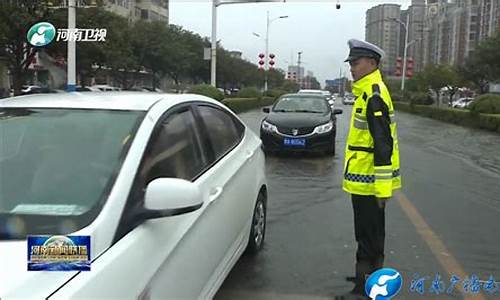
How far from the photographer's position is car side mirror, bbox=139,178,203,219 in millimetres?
2645

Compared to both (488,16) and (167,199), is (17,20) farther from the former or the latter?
(488,16)

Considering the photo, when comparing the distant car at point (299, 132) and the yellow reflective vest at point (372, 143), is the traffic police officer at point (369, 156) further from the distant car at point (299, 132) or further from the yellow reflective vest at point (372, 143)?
the distant car at point (299, 132)

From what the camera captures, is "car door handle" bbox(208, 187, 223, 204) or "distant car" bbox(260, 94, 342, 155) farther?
"distant car" bbox(260, 94, 342, 155)

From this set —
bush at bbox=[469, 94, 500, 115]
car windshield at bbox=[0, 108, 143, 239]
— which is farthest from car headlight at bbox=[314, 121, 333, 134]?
bush at bbox=[469, 94, 500, 115]

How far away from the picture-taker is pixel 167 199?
2.66 m

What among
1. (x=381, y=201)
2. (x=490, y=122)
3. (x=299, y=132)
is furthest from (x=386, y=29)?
(x=381, y=201)

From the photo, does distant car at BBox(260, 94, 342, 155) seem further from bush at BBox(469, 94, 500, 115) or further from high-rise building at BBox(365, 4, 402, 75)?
high-rise building at BBox(365, 4, 402, 75)

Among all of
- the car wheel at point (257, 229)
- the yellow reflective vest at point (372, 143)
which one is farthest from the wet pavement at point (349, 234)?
the yellow reflective vest at point (372, 143)

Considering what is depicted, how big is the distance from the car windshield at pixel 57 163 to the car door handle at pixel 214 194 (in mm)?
661

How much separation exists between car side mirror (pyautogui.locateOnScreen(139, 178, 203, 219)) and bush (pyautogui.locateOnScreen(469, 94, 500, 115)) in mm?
25097

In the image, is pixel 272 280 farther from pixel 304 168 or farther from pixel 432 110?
pixel 432 110

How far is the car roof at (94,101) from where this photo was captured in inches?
133

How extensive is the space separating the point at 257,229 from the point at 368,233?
4.10 ft

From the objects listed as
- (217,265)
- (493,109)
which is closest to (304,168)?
(217,265)
